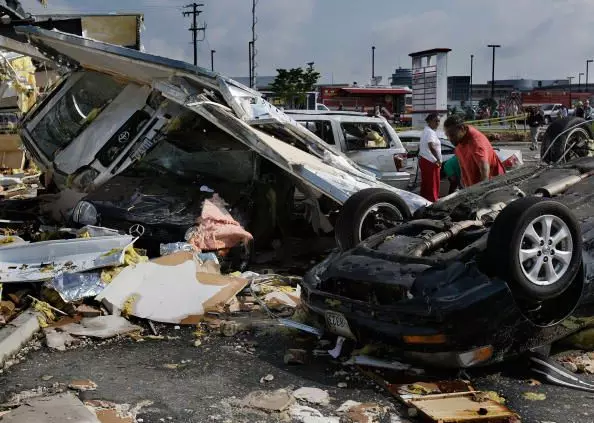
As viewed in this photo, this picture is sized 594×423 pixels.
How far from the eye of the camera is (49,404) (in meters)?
3.86

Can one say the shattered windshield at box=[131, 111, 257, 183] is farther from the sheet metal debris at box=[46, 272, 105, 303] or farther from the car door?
the car door

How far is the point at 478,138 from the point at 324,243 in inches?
95.4

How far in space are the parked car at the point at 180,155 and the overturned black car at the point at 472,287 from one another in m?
2.53

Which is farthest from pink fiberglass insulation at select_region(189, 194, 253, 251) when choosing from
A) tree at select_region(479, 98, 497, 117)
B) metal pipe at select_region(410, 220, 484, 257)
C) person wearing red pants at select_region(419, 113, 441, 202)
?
tree at select_region(479, 98, 497, 117)

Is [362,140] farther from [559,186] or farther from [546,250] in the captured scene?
[546,250]

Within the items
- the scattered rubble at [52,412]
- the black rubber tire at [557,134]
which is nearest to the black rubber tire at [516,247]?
the scattered rubble at [52,412]

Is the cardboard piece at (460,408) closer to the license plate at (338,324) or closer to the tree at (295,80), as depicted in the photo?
the license plate at (338,324)

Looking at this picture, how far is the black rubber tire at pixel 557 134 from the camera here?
22.6ft

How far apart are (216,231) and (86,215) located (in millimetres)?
1448

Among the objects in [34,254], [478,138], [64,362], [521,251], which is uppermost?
A: [478,138]

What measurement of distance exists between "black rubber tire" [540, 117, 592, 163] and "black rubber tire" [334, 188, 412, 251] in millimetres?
2083

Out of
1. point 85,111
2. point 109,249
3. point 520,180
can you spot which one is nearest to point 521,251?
point 520,180

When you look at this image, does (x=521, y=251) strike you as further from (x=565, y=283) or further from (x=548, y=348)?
(x=548, y=348)

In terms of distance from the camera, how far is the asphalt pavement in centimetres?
393
